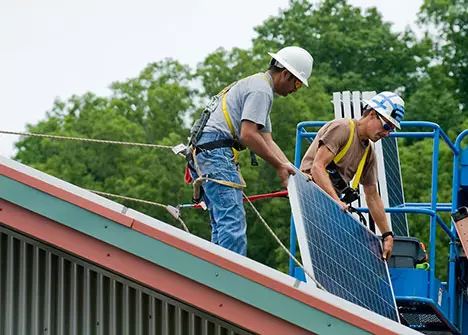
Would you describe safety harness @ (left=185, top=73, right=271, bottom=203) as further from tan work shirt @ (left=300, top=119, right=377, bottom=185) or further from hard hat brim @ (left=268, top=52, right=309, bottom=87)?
tan work shirt @ (left=300, top=119, right=377, bottom=185)

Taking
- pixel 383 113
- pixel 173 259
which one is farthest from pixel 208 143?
pixel 173 259

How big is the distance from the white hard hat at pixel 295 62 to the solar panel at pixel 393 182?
4095 mm

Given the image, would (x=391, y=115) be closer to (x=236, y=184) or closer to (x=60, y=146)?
(x=236, y=184)

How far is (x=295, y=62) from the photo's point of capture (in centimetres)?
1051

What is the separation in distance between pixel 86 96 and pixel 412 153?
17242 mm

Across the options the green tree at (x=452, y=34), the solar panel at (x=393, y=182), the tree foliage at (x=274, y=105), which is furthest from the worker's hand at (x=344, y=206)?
the green tree at (x=452, y=34)

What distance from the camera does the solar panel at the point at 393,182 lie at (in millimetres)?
14680

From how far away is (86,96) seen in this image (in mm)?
61562

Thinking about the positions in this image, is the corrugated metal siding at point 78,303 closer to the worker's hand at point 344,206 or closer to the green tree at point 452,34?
the worker's hand at point 344,206

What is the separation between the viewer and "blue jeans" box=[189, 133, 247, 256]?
33.7 ft

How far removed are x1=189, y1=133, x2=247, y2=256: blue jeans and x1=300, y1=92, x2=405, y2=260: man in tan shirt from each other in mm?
963

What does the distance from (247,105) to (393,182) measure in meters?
4.97

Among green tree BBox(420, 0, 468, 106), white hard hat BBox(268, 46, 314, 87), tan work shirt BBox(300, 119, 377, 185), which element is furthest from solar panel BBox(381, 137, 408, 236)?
green tree BBox(420, 0, 468, 106)

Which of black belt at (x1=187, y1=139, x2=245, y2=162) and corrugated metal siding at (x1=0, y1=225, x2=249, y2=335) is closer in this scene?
corrugated metal siding at (x1=0, y1=225, x2=249, y2=335)
